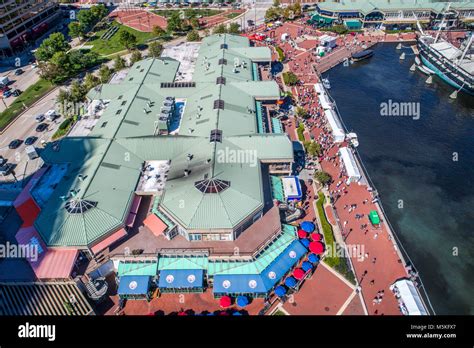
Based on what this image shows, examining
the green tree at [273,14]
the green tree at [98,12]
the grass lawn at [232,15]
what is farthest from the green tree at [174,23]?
the green tree at [273,14]

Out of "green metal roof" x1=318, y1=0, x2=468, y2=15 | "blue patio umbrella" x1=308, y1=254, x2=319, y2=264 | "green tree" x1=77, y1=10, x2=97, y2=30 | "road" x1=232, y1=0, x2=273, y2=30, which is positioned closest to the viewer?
"blue patio umbrella" x1=308, y1=254, x2=319, y2=264

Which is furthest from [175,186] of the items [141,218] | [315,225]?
[315,225]

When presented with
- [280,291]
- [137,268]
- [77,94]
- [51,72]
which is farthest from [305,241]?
[51,72]

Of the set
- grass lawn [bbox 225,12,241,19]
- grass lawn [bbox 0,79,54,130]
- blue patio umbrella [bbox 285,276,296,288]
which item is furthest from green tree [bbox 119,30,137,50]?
blue patio umbrella [bbox 285,276,296,288]

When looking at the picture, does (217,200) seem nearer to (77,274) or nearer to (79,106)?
(77,274)

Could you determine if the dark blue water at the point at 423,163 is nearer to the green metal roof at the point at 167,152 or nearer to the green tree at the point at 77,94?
the green metal roof at the point at 167,152

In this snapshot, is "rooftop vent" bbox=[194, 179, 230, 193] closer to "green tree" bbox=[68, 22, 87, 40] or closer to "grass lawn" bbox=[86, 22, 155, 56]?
"grass lawn" bbox=[86, 22, 155, 56]
